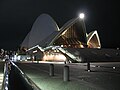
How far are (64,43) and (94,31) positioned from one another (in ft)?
32.6

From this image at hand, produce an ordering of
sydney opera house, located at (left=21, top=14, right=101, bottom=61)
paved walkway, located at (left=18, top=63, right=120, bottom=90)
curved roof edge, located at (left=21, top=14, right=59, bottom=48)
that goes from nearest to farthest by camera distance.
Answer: paved walkway, located at (left=18, top=63, right=120, bottom=90) < sydney opera house, located at (left=21, top=14, right=101, bottom=61) < curved roof edge, located at (left=21, top=14, right=59, bottom=48)

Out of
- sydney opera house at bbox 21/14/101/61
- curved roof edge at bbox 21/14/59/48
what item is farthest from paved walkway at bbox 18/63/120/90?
→ curved roof edge at bbox 21/14/59/48

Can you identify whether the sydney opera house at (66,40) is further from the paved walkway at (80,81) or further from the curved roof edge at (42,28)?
the paved walkway at (80,81)

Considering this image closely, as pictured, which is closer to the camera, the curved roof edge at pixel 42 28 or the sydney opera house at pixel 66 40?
the sydney opera house at pixel 66 40

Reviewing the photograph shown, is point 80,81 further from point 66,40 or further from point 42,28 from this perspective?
point 42,28

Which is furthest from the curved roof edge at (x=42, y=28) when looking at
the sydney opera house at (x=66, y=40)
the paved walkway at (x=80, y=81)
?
the paved walkway at (x=80, y=81)

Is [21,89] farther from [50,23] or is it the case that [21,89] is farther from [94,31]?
[50,23]

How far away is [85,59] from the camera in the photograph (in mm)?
44906

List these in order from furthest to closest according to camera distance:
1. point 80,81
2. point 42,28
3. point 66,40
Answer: point 42,28, point 66,40, point 80,81

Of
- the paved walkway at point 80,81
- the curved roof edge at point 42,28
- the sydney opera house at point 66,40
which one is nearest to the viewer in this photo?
the paved walkway at point 80,81

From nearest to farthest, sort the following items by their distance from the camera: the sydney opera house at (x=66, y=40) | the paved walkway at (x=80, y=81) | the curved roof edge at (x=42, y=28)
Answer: the paved walkway at (x=80, y=81) → the sydney opera house at (x=66, y=40) → the curved roof edge at (x=42, y=28)

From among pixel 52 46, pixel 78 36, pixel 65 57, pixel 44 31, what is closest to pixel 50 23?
pixel 44 31

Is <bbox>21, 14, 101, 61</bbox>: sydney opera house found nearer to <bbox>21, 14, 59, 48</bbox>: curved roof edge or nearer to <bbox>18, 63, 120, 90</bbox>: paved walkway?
<bbox>21, 14, 59, 48</bbox>: curved roof edge

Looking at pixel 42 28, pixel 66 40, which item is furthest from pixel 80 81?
pixel 42 28
